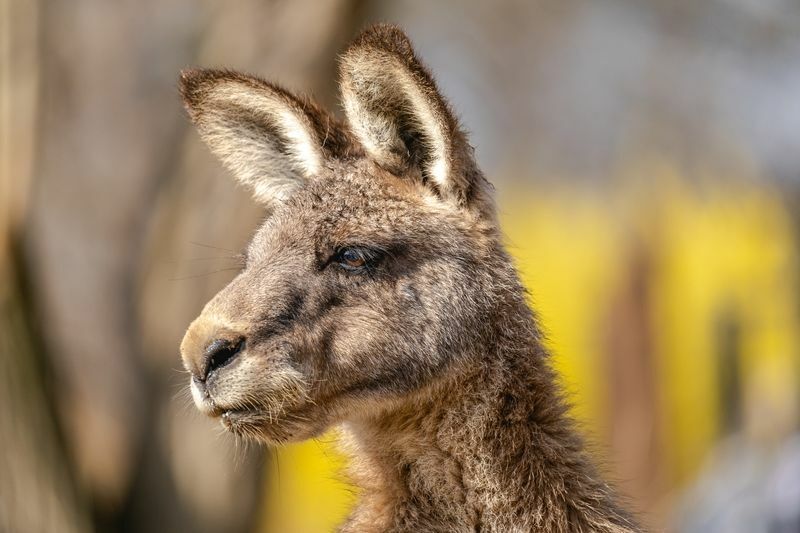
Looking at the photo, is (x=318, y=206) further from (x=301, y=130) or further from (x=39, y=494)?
(x=39, y=494)

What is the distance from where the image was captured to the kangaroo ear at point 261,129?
4.17 metres

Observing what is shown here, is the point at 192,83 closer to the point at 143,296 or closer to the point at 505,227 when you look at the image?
the point at 143,296

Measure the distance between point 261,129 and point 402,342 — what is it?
115cm

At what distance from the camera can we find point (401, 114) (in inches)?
155

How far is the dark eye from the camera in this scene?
12.4 feet

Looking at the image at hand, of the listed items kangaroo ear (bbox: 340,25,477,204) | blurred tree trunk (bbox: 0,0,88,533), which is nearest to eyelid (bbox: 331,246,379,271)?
kangaroo ear (bbox: 340,25,477,204)

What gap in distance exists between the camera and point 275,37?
27.6ft

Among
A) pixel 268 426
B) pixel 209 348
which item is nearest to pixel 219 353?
pixel 209 348

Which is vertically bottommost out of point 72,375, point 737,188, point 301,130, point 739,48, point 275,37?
point 72,375

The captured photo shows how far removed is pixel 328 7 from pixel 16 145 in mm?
2292

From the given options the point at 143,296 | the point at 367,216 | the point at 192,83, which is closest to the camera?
the point at 367,216

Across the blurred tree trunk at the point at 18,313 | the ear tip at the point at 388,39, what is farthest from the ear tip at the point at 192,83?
the blurred tree trunk at the point at 18,313

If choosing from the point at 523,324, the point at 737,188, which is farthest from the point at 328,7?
the point at 737,188

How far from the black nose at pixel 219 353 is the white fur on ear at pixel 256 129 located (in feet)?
3.01
